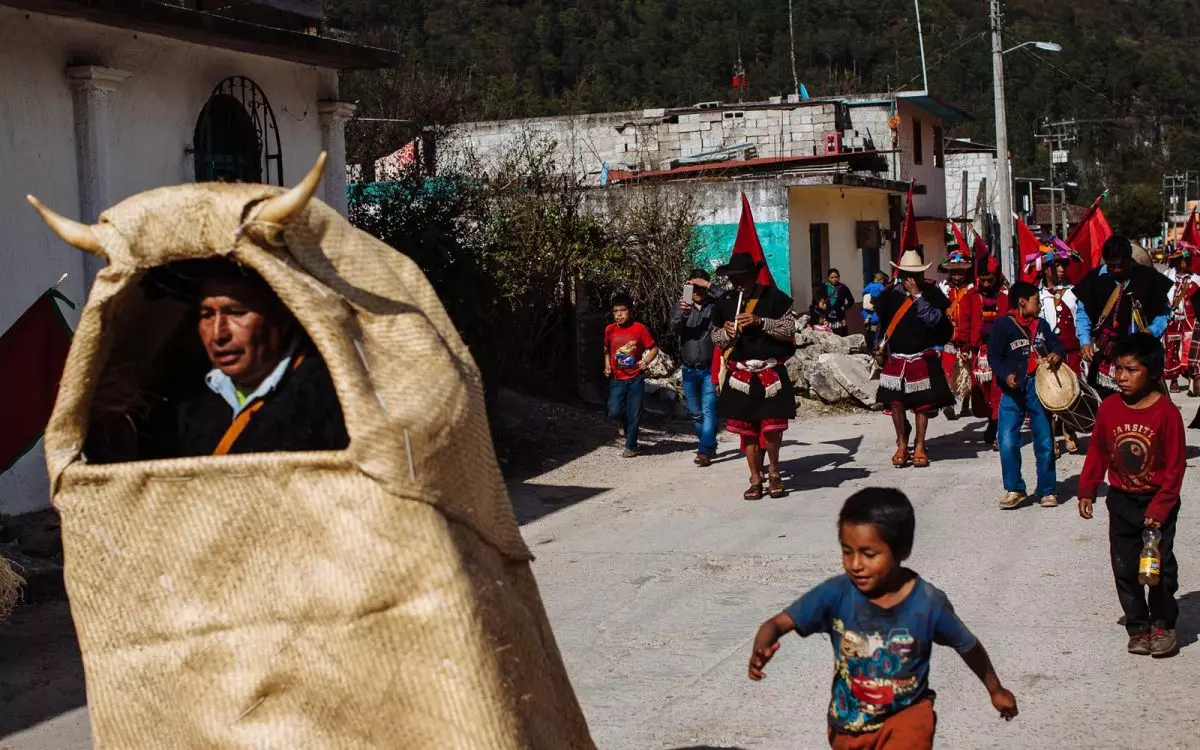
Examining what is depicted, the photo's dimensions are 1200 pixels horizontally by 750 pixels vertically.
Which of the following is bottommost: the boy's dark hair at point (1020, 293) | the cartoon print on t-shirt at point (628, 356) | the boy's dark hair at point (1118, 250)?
the cartoon print on t-shirt at point (628, 356)

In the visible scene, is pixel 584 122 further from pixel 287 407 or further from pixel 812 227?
pixel 287 407

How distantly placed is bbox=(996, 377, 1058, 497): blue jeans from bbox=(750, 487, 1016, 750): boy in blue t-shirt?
662cm

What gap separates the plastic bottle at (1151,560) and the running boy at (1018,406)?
3.94 m

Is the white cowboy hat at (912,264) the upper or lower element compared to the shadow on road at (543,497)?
upper

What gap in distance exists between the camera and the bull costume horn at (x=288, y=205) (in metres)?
3.07

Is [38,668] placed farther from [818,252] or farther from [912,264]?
[818,252]

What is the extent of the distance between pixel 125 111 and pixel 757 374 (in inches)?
206

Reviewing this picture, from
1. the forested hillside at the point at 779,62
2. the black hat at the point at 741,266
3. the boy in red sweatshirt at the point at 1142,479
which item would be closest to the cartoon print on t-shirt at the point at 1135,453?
the boy in red sweatshirt at the point at 1142,479

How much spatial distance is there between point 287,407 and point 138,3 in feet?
26.7

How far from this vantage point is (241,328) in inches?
133

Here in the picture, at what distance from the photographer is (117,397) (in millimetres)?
3506

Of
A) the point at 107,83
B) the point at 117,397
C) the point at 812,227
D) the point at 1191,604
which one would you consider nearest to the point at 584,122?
the point at 812,227

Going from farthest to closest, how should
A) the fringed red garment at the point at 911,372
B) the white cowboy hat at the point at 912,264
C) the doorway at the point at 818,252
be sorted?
the doorway at the point at 818,252 → the white cowboy hat at the point at 912,264 → the fringed red garment at the point at 911,372

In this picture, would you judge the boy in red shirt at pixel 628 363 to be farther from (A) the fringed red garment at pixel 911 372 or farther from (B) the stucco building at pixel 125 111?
(B) the stucco building at pixel 125 111
